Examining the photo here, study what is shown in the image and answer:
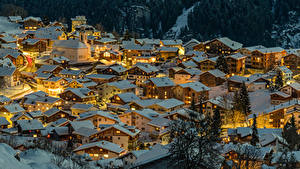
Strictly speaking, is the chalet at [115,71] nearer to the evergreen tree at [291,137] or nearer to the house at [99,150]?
the house at [99,150]

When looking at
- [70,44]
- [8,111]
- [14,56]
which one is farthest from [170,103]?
[14,56]

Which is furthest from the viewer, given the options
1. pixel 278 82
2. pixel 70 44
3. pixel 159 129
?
pixel 70 44

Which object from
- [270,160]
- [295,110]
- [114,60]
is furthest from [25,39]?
[270,160]

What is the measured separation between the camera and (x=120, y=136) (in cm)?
2806

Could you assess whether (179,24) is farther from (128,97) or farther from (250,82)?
(128,97)

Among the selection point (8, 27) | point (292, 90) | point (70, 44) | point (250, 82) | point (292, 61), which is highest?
point (8, 27)

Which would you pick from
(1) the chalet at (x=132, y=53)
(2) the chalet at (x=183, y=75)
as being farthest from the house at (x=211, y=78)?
(1) the chalet at (x=132, y=53)

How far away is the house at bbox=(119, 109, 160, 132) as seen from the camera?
3199 cm

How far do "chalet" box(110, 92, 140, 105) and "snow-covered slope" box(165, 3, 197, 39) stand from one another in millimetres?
48892

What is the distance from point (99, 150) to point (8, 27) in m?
41.9

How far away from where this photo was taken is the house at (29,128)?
28677 millimetres

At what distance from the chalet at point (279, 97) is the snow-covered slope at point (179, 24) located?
49696 millimetres

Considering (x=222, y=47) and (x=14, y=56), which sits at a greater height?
(x=14, y=56)

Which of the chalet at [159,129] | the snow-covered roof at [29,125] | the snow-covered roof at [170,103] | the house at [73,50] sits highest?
the house at [73,50]
